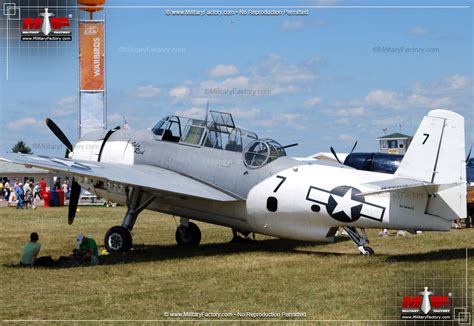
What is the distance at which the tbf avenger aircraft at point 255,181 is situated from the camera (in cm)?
1109

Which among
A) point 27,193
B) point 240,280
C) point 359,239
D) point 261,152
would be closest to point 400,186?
point 359,239

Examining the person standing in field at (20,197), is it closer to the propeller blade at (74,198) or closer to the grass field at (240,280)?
the grass field at (240,280)

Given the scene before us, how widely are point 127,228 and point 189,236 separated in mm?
2148

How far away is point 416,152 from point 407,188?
81cm

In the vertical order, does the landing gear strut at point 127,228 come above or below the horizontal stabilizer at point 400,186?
below

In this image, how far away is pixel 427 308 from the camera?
7.21m

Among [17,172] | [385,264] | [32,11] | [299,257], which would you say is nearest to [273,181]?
[299,257]

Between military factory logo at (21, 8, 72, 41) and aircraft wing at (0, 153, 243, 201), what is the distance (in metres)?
2.03

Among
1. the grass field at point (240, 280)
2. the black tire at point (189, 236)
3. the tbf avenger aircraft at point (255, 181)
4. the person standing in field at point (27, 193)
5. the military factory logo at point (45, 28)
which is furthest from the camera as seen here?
the person standing in field at point (27, 193)

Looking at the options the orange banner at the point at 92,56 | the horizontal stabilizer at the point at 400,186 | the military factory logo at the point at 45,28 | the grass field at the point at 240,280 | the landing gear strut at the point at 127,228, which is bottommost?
the grass field at the point at 240,280

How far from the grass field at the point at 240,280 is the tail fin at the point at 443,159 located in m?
0.91

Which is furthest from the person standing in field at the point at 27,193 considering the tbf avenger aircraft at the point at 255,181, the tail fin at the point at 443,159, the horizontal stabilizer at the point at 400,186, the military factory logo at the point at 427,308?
the military factory logo at the point at 427,308

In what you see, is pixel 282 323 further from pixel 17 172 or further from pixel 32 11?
pixel 17 172

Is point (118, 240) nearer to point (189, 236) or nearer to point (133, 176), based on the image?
point (133, 176)
